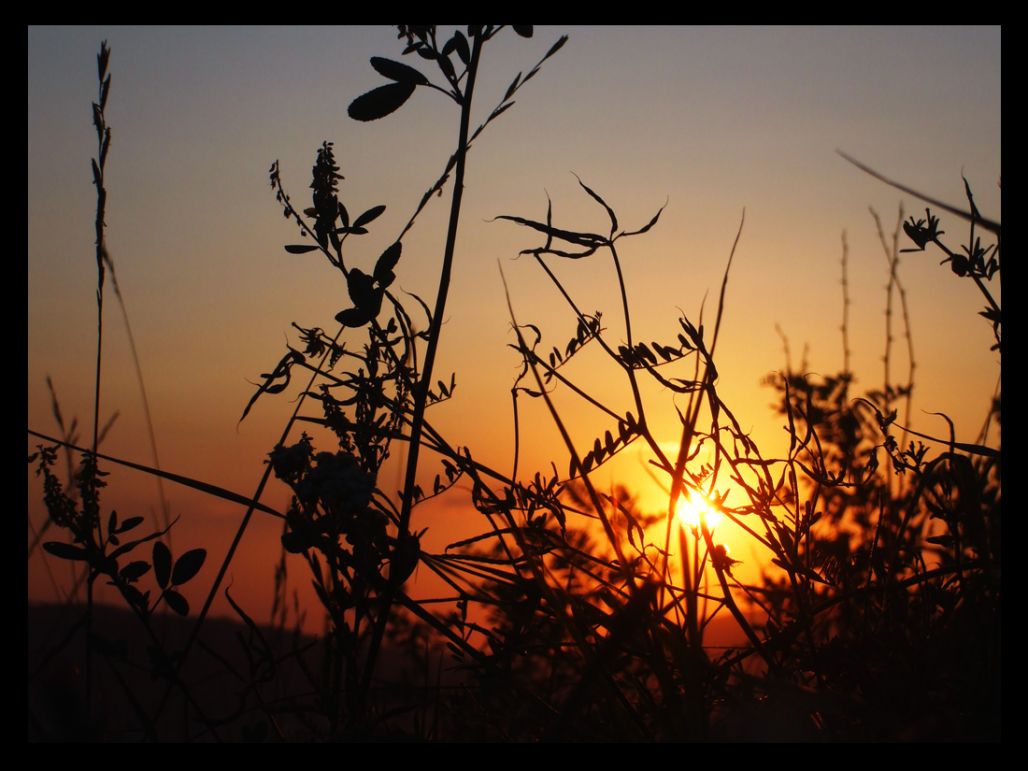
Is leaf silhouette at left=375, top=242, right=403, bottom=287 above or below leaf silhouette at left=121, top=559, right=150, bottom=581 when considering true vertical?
above

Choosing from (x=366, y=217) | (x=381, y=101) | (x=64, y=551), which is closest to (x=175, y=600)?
(x=64, y=551)

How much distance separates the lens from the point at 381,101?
1.99 meters

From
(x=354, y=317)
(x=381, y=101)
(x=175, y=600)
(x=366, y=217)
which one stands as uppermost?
(x=381, y=101)

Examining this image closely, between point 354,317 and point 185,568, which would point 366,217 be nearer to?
point 354,317

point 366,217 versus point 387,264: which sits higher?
point 366,217

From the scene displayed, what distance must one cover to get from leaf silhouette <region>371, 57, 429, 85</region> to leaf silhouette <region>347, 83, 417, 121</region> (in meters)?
0.01

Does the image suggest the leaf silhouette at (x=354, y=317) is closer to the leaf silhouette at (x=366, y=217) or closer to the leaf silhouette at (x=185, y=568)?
the leaf silhouette at (x=366, y=217)

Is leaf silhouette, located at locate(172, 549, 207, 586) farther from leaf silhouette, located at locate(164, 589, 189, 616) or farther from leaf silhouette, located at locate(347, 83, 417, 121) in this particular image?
leaf silhouette, located at locate(347, 83, 417, 121)

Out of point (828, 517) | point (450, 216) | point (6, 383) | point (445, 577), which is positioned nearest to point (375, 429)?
point (445, 577)

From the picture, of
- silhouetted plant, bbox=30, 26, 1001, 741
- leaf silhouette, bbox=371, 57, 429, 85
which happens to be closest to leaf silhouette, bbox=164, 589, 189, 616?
silhouetted plant, bbox=30, 26, 1001, 741

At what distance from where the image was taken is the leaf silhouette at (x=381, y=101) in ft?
6.51

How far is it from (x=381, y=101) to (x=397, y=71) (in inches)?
2.9

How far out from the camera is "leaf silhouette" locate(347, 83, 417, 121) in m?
1.98
